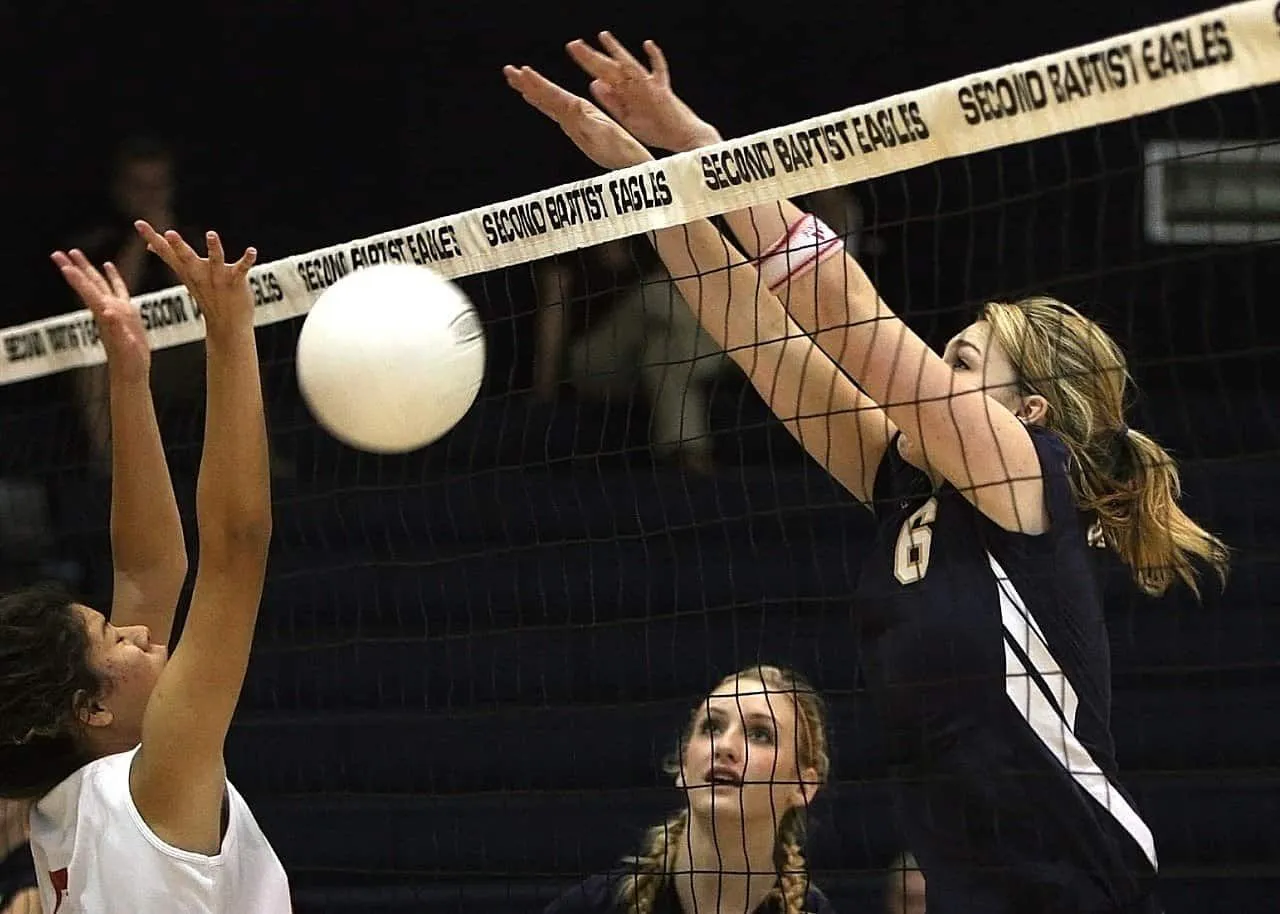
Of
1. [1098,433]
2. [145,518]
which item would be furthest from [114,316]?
[1098,433]

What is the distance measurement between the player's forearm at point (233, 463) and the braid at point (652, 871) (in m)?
1.32

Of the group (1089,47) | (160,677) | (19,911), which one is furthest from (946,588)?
(19,911)

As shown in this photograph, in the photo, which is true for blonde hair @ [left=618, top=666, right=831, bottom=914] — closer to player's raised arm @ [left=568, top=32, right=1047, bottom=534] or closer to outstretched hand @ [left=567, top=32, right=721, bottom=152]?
player's raised arm @ [left=568, top=32, right=1047, bottom=534]

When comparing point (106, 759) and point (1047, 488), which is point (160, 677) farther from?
point (1047, 488)

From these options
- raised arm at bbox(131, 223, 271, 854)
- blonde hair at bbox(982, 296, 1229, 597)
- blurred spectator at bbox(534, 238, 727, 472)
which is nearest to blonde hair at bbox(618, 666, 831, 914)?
blonde hair at bbox(982, 296, 1229, 597)

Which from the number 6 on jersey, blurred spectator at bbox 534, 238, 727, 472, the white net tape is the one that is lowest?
the number 6 on jersey

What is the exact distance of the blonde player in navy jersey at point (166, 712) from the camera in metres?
2.82

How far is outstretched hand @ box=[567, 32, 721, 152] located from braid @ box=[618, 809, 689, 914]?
1.35 m

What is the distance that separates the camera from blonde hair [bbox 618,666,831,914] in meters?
3.90

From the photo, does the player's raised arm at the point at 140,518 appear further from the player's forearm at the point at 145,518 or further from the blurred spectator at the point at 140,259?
the blurred spectator at the point at 140,259

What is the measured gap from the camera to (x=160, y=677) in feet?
9.46

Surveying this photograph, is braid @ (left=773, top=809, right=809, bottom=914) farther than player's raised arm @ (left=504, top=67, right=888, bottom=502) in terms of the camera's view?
Yes

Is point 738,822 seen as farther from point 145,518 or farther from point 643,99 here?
point 643,99

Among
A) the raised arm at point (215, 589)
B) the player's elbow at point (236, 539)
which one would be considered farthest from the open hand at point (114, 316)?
the player's elbow at point (236, 539)
